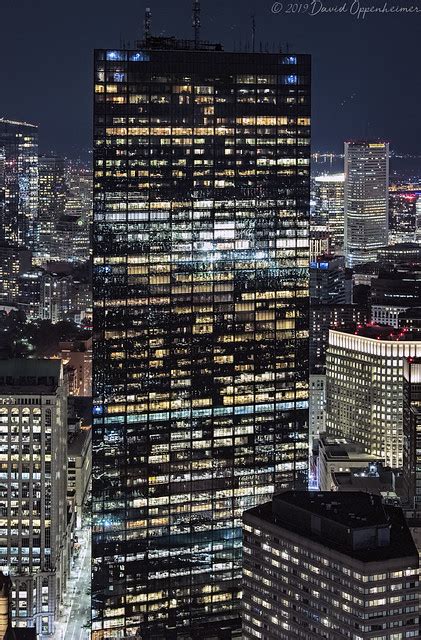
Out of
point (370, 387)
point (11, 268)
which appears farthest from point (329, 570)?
point (11, 268)

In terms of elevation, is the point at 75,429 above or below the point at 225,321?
below

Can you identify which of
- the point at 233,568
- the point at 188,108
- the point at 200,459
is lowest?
the point at 233,568

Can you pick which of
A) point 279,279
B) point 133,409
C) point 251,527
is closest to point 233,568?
point 133,409

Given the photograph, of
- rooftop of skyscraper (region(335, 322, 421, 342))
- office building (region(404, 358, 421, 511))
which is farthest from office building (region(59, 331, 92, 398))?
office building (region(404, 358, 421, 511))

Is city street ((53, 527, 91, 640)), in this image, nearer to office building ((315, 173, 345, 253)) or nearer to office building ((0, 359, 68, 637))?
office building ((0, 359, 68, 637))

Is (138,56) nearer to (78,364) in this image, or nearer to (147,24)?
(147,24)

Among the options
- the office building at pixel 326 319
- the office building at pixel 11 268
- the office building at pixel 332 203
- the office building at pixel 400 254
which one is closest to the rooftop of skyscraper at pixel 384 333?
Result: the office building at pixel 326 319

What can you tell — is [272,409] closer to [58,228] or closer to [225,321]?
[225,321]
